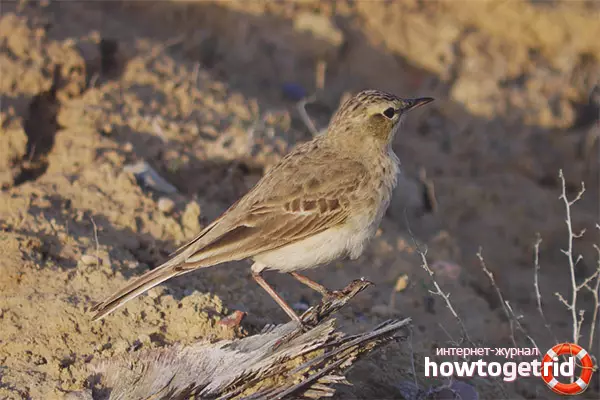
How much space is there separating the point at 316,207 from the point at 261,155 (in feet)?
7.09

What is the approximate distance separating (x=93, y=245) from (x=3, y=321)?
947mm

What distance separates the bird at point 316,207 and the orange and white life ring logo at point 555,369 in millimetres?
1665

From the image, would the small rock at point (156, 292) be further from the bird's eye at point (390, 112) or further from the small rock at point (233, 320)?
the bird's eye at point (390, 112)

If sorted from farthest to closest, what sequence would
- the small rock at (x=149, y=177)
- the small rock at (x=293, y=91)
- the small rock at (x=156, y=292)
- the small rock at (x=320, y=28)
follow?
1. the small rock at (x=320, y=28)
2. the small rock at (x=293, y=91)
3. the small rock at (x=149, y=177)
4. the small rock at (x=156, y=292)

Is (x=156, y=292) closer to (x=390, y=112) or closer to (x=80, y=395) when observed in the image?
(x=80, y=395)

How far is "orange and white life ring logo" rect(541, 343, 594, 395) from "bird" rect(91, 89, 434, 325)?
65.6 inches

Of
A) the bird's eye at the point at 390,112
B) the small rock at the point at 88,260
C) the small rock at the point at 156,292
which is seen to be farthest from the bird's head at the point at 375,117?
the small rock at the point at 88,260

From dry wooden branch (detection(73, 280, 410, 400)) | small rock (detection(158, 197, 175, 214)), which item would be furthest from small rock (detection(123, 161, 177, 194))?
dry wooden branch (detection(73, 280, 410, 400))

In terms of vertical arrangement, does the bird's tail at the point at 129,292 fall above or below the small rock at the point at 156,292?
above

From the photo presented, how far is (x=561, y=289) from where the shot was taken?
884 cm

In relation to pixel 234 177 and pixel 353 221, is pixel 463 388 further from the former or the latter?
pixel 234 177

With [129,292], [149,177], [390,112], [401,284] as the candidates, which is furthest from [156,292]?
[401,284]

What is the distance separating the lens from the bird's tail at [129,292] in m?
5.14

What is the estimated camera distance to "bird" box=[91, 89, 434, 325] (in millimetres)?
5680
